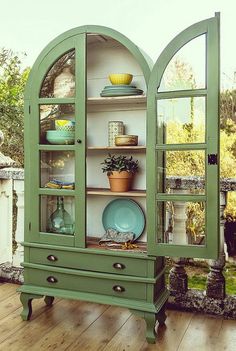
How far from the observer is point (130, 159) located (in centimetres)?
287

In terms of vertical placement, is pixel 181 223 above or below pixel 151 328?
above

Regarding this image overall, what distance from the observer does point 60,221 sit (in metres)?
2.77

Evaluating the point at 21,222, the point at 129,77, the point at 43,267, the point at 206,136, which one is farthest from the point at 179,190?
the point at 21,222

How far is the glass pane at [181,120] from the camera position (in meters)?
2.42

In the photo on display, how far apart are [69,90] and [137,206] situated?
87 centimetres

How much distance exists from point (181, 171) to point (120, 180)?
0.43 meters

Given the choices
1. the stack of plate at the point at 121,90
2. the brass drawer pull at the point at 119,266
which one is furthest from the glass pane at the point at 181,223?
the stack of plate at the point at 121,90

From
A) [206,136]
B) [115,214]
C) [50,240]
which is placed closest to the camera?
[206,136]

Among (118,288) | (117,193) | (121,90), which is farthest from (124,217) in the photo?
(121,90)

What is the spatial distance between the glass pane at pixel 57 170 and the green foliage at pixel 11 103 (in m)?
3.75

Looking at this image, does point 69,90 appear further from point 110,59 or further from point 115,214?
point 115,214

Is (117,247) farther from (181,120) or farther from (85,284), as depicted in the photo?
(181,120)

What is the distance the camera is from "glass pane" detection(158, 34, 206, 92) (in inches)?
93.3

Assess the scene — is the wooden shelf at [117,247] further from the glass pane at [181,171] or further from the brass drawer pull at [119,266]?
the glass pane at [181,171]
